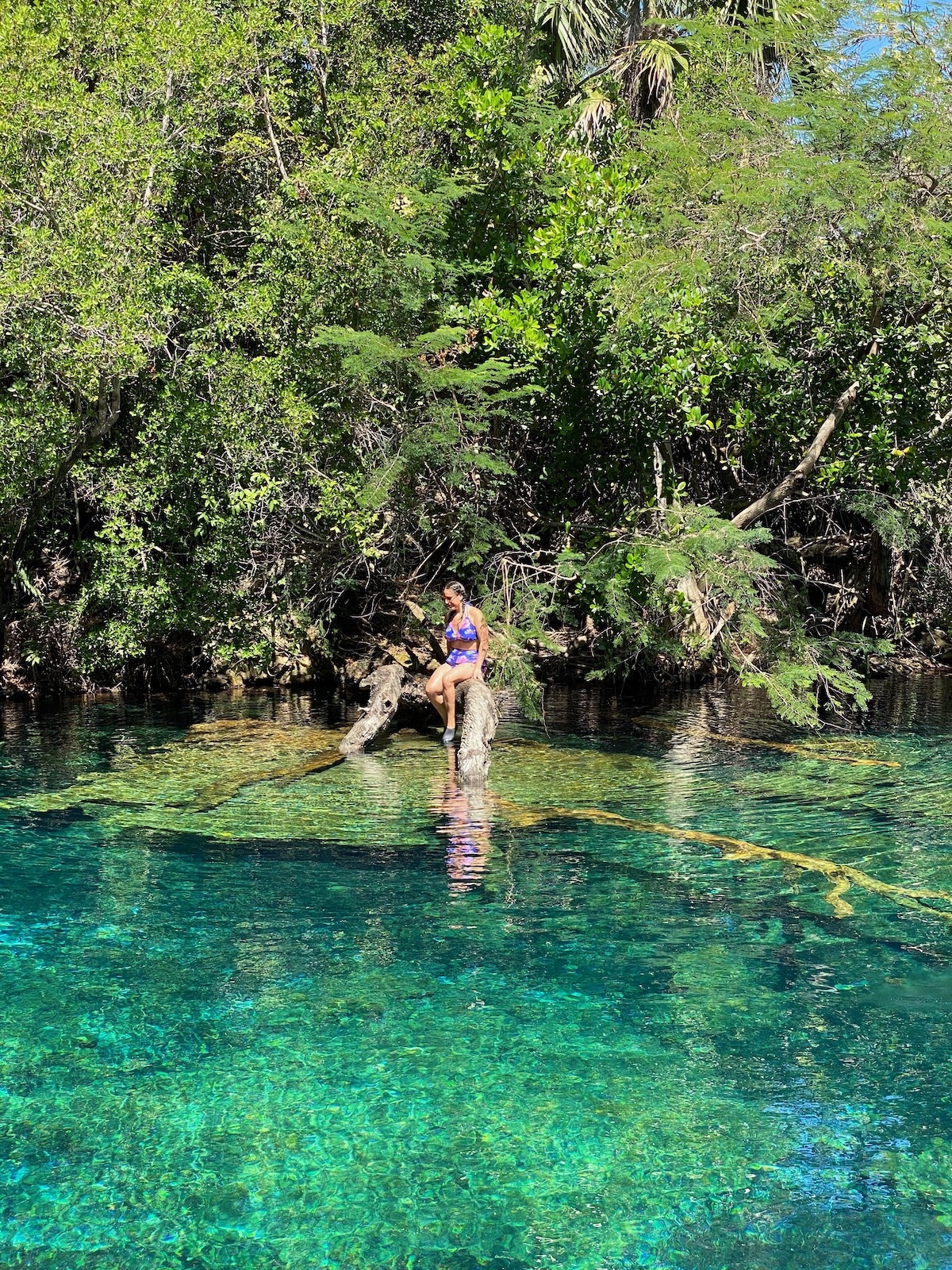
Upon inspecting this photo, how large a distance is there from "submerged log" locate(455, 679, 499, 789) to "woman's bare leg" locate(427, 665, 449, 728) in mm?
701

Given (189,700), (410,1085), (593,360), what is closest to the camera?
(410,1085)

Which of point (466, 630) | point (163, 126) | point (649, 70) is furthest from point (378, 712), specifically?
point (649, 70)

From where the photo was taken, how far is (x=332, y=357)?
46.6 feet

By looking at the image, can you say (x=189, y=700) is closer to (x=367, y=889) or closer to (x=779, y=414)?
(x=779, y=414)

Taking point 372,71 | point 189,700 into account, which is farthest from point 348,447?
point 372,71

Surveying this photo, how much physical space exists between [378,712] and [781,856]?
5369mm

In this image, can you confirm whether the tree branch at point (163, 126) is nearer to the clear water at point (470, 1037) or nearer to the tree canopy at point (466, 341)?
the tree canopy at point (466, 341)

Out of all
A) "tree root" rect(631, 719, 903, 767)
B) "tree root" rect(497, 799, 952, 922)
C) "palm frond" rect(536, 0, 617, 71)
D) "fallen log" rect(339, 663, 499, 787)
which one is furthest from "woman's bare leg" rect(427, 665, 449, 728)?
"palm frond" rect(536, 0, 617, 71)

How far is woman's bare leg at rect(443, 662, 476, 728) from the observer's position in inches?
463

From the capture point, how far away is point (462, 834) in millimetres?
8352

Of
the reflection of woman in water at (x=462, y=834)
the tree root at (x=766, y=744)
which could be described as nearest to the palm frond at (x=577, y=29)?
the tree root at (x=766, y=744)

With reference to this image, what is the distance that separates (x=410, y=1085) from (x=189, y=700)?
12655 mm

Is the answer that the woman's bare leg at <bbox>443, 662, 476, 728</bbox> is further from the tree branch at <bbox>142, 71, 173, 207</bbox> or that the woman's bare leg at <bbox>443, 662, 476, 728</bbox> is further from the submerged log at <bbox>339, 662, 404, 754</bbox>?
the tree branch at <bbox>142, 71, 173, 207</bbox>

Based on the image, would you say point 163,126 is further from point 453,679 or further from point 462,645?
point 453,679
